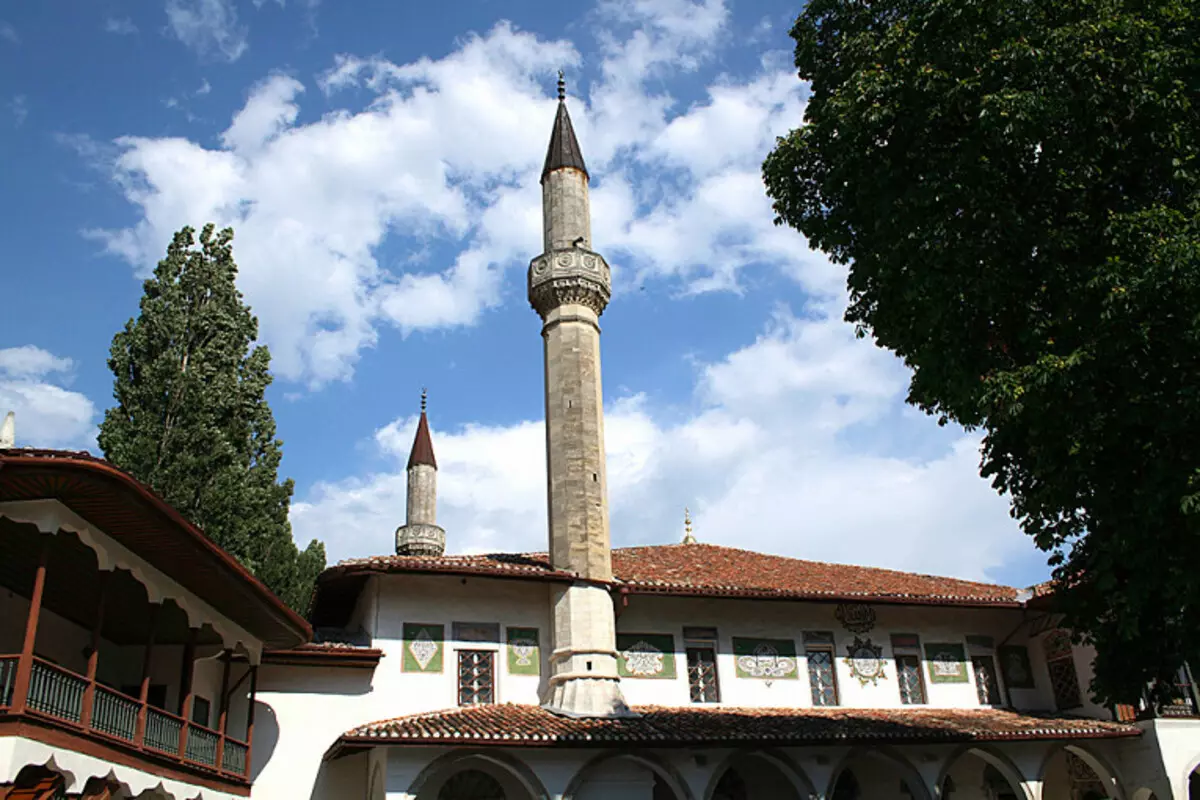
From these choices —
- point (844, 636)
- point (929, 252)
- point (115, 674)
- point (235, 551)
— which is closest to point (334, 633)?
point (235, 551)

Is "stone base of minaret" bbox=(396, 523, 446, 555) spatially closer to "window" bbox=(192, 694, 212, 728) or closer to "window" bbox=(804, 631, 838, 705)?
"window" bbox=(192, 694, 212, 728)

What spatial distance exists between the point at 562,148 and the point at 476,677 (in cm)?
962

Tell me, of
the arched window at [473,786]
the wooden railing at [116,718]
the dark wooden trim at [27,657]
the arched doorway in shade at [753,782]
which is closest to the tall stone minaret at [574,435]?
the arched window at [473,786]

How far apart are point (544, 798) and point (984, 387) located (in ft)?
27.2

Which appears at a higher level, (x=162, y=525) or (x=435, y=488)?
(x=435, y=488)

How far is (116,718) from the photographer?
32.9ft

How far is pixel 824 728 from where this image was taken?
15.1 meters

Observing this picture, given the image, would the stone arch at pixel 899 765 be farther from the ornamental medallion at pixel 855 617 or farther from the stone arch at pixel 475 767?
the stone arch at pixel 475 767

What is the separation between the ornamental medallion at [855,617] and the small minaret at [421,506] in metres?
8.57

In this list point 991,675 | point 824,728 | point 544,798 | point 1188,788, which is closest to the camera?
point 544,798

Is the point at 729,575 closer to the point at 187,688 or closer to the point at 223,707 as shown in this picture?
the point at 223,707

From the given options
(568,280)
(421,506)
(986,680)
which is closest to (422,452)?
(421,506)

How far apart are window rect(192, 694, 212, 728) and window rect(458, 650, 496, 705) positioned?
3.48 meters

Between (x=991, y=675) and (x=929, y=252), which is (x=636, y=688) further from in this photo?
(x=929, y=252)
